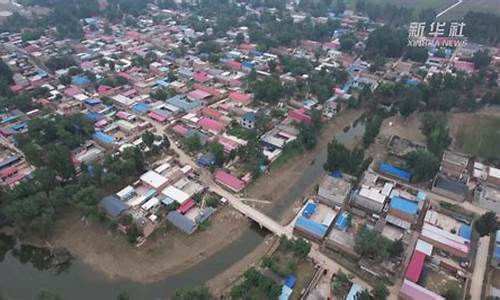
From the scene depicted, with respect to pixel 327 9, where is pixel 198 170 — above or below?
below

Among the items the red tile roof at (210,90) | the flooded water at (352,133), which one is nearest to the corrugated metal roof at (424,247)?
the flooded water at (352,133)

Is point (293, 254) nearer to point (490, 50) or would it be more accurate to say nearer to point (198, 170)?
point (198, 170)

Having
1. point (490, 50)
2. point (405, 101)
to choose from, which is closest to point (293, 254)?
point (405, 101)

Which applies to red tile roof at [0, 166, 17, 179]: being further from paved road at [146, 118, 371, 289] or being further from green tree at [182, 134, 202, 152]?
green tree at [182, 134, 202, 152]

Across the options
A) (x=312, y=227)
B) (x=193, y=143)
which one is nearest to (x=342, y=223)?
(x=312, y=227)

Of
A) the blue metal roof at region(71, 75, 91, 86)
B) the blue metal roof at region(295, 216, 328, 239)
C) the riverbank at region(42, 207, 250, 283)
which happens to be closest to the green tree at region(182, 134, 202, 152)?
the riverbank at region(42, 207, 250, 283)

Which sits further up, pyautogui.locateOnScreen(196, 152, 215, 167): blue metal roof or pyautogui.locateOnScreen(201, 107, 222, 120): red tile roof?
pyautogui.locateOnScreen(201, 107, 222, 120): red tile roof
